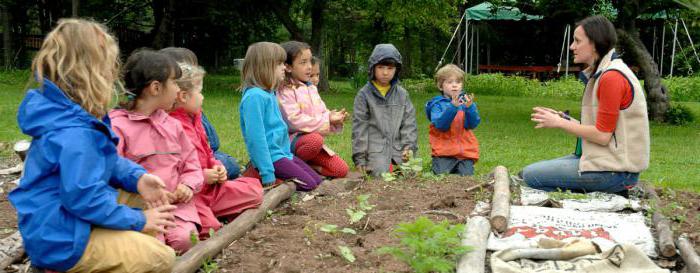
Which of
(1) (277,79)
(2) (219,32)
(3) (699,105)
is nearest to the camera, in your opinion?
(1) (277,79)

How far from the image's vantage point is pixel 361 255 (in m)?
4.46

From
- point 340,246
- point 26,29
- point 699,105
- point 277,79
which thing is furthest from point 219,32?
point 340,246

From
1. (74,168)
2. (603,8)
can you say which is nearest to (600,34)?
(74,168)

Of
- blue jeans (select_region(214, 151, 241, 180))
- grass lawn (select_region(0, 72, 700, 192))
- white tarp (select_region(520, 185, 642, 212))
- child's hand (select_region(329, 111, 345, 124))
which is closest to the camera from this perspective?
white tarp (select_region(520, 185, 642, 212))

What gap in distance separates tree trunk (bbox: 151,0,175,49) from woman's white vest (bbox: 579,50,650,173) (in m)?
16.9

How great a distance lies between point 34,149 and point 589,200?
3.94m

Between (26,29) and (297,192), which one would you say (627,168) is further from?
(26,29)

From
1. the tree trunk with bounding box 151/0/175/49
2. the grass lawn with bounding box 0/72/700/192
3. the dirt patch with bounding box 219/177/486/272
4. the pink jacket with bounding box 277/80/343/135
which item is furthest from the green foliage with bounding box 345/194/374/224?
the tree trunk with bounding box 151/0/175/49

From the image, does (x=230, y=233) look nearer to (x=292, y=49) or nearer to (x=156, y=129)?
(x=156, y=129)

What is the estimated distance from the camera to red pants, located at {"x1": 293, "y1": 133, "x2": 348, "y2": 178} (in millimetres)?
7000

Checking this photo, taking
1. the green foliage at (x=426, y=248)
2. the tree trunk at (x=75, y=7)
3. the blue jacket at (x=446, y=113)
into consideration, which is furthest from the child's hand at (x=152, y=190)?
the tree trunk at (x=75, y=7)

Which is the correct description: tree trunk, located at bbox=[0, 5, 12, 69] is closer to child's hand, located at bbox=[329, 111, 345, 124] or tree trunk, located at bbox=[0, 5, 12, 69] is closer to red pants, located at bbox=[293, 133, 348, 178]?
child's hand, located at bbox=[329, 111, 345, 124]

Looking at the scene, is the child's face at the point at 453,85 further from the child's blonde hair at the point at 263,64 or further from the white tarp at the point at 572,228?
the white tarp at the point at 572,228

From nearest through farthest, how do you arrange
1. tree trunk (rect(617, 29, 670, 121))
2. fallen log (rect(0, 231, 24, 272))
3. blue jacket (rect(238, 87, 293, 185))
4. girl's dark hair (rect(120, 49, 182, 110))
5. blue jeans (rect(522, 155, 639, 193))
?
1. fallen log (rect(0, 231, 24, 272))
2. girl's dark hair (rect(120, 49, 182, 110))
3. blue jeans (rect(522, 155, 639, 193))
4. blue jacket (rect(238, 87, 293, 185))
5. tree trunk (rect(617, 29, 670, 121))
